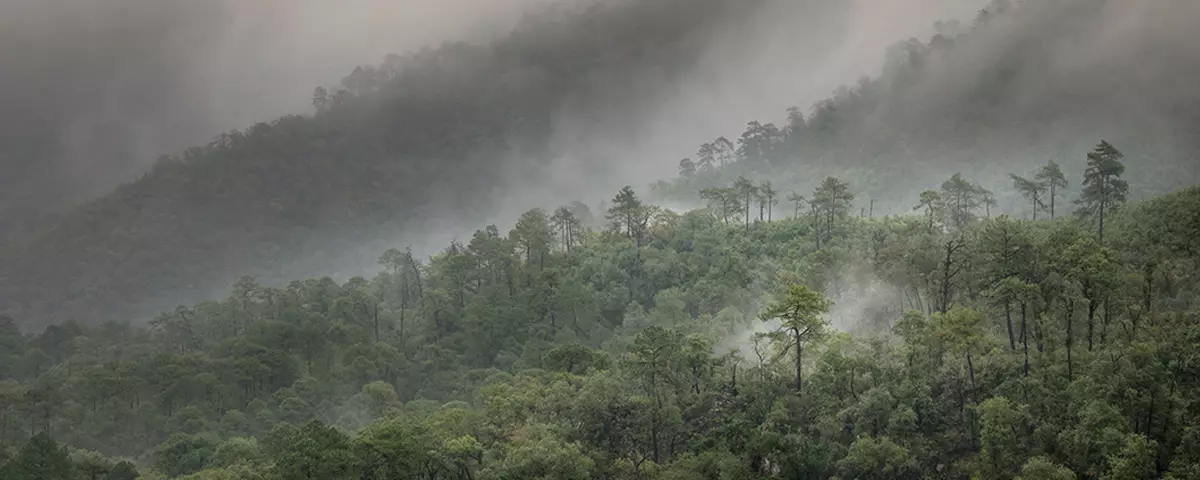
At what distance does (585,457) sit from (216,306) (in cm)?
9178

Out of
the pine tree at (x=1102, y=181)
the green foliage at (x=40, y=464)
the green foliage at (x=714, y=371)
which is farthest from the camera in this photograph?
the pine tree at (x=1102, y=181)

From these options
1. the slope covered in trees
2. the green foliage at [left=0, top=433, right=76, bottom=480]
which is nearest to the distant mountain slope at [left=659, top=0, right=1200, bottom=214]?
the slope covered in trees

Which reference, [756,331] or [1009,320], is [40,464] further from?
[1009,320]

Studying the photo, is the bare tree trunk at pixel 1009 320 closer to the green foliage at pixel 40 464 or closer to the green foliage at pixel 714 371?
the green foliage at pixel 714 371

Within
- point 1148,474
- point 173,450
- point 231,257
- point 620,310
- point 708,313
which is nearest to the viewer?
point 1148,474

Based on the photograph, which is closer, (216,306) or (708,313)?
(708,313)

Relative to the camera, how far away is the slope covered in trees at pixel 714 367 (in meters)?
53.9

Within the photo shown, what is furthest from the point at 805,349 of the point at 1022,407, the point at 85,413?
the point at 85,413

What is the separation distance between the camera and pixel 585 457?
5975 cm

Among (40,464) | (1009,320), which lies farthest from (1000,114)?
(40,464)

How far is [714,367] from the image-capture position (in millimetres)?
72625

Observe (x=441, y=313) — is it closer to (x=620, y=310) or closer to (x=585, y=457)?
(x=620, y=310)

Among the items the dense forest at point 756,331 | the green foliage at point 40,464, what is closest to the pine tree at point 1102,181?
the dense forest at point 756,331

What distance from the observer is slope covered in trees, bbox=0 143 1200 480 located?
177ft
